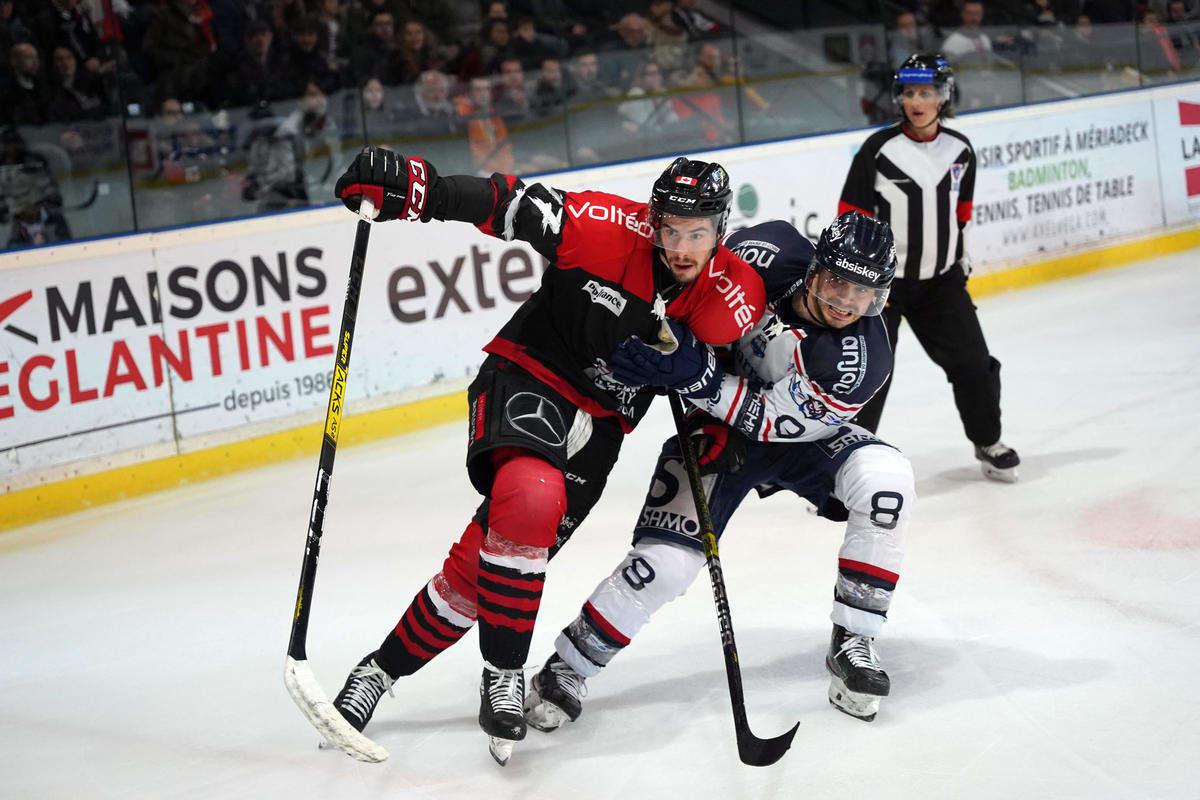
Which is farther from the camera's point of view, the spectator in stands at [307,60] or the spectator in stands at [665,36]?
the spectator in stands at [665,36]

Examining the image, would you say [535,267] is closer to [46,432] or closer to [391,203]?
[46,432]

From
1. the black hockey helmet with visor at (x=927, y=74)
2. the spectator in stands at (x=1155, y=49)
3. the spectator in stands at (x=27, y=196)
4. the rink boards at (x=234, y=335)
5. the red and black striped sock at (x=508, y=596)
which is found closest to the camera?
the red and black striped sock at (x=508, y=596)

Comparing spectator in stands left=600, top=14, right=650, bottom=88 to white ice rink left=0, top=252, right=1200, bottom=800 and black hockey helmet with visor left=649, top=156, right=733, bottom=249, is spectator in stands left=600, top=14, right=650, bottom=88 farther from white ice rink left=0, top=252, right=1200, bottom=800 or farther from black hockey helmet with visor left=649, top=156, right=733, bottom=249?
black hockey helmet with visor left=649, top=156, right=733, bottom=249

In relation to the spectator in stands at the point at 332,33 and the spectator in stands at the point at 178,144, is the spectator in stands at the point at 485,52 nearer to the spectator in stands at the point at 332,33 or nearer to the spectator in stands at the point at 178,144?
the spectator in stands at the point at 332,33

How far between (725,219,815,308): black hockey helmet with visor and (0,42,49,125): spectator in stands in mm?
3497

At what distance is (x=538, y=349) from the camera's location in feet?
9.53

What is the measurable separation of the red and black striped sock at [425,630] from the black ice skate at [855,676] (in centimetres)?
78

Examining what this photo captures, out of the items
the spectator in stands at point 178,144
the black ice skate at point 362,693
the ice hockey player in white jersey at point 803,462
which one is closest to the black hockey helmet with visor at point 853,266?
the ice hockey player in white jersey at point 803,462

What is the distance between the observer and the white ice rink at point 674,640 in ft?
9.10

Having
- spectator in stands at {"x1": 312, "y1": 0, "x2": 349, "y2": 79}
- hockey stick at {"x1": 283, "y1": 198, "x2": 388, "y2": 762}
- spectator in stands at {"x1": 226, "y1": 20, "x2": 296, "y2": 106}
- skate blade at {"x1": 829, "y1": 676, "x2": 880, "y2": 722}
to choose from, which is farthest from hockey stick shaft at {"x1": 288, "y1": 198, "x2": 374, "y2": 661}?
spectator in stands at {"x1": 312, "y1": 0, "x2": 349, "y2": 79}

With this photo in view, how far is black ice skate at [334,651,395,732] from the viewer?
9.50 feet

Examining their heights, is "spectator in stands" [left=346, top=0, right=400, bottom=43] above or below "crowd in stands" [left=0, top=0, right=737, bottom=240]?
above

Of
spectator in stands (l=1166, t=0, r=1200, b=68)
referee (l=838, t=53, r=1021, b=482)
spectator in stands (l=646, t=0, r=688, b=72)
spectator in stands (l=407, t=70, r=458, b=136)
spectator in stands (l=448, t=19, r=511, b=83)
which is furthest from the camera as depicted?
spectator in stands (l=1166, t=0, r=1200, b=68)

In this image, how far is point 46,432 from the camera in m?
5.07
